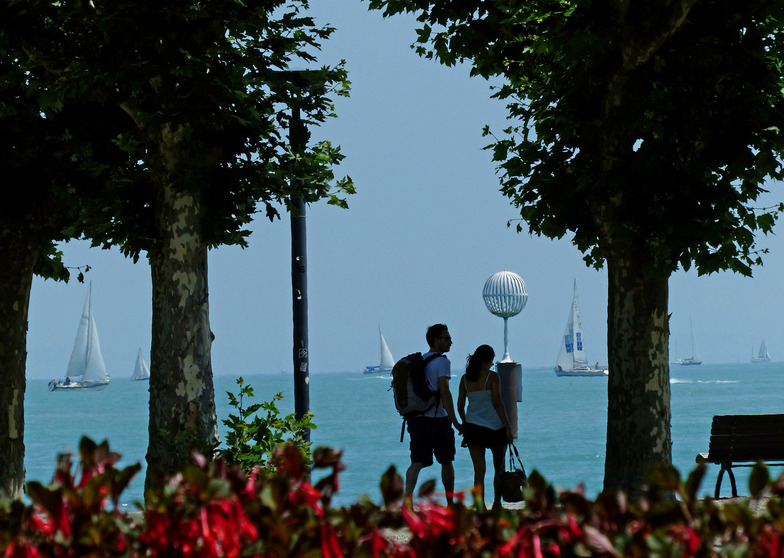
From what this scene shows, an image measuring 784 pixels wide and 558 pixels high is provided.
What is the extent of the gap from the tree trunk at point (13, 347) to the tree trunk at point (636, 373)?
7.40m

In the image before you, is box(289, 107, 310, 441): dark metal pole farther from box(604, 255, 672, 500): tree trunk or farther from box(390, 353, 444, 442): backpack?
box(604, 255, 672, 500): tree trunk

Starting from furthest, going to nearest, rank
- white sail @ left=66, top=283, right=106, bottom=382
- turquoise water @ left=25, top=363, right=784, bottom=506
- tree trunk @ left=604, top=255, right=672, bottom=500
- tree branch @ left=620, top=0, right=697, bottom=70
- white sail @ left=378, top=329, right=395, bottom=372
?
white sail @ left=378, top=329, right=395, bottom=372
white sail @ left=66, top=283, right=106, bottom=382
turquoise water @ left=25, top=363, right=784, bottom=506
tree trunk @ left=604, top=255, right=672, bottom=500
tree branch @ left=620, top=0, right=697, bottom=70

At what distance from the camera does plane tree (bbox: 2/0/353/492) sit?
A: 1145cm

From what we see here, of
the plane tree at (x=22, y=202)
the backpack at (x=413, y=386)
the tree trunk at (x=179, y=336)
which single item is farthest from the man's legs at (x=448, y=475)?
the plane tree at (x=22, y=202)

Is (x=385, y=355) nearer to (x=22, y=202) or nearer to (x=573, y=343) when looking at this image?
(x=573, y=343)

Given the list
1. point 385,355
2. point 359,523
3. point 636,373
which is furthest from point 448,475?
point 385,355

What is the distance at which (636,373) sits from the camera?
11.3m

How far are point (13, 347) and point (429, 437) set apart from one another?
570 centimetres

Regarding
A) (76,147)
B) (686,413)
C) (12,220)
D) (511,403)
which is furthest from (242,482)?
(686,413)

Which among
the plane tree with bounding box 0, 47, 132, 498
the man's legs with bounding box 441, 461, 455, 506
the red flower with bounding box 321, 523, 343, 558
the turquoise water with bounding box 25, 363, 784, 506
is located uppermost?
the plane tree with bounding box 0, 47, 132, 498

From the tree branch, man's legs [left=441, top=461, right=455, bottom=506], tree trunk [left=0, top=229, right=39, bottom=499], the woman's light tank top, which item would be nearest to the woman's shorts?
the woman's light tank top

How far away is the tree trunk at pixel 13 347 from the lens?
1431cm

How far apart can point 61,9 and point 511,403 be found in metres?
7.78

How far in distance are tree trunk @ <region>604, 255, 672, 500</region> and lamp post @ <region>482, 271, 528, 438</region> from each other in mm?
4403
